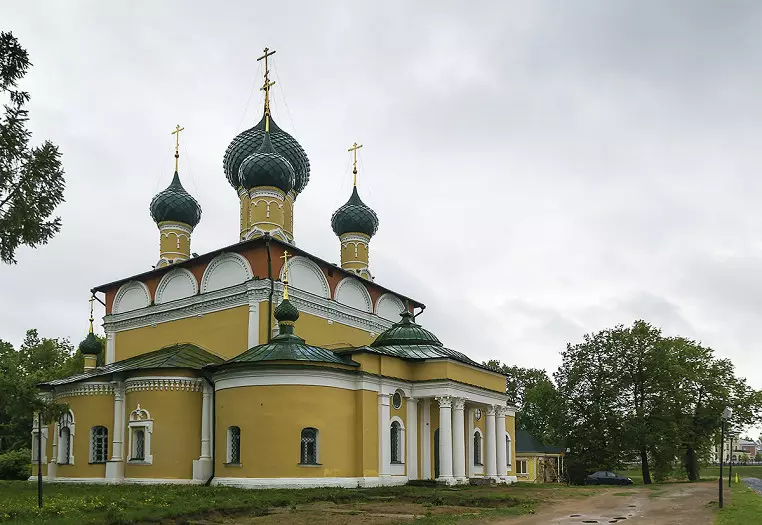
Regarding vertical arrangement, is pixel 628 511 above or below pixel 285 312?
below

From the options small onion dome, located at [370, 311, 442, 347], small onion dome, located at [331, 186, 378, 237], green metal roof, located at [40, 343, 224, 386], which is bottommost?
green metal roof, located at [40, 343, 224, 386]

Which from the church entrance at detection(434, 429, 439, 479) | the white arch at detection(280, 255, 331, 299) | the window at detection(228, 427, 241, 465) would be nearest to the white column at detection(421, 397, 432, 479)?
the church entrance at detection(434, 429, 439, 479)

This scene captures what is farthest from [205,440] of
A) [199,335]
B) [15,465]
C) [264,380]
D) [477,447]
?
[15,465]

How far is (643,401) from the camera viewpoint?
109 ft

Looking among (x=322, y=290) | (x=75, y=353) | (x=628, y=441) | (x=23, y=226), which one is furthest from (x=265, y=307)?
(x=75, y=353)

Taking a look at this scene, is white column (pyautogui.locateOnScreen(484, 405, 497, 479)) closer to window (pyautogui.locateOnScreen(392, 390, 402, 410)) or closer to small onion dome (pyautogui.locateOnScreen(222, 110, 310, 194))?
window (pyautogui.locateOnScreen(392, 390, 402, 410))

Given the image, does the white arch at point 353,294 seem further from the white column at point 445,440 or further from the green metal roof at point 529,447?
the green metal roof at point 529,447

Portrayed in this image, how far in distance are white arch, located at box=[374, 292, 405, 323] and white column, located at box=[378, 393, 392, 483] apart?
6759 millimetres

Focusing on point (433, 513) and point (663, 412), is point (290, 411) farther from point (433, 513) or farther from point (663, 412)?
point (663, 412)

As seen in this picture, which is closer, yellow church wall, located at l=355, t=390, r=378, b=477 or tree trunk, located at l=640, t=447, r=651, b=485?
yellow church wall, located at l=355, t=390, r=378, b=477

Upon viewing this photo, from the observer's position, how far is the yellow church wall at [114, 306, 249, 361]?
2241 cm

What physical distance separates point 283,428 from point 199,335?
6015mm

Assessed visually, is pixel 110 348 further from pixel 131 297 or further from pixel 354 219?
pixel 354 219

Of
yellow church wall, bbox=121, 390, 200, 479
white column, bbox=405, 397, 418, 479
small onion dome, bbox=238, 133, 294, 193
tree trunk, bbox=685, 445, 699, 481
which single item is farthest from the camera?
tree trunk, bbox=685, 445, 699, 481
